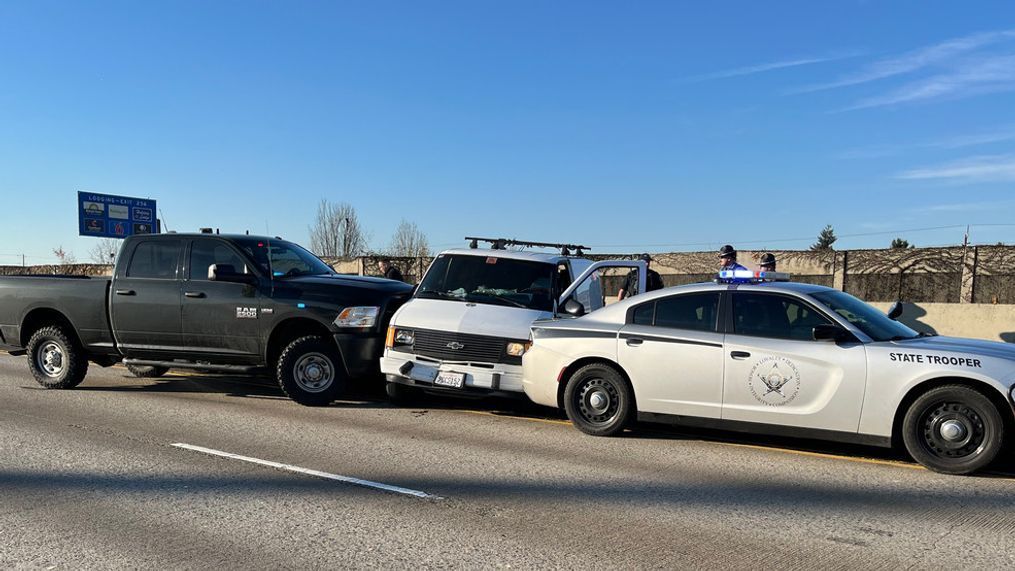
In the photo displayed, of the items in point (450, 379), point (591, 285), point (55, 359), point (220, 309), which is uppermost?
point (591, 285)

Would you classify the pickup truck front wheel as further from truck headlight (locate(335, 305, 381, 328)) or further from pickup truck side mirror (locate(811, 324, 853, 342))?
pickup truck side mirror (locate(811, 324, 853, 342))

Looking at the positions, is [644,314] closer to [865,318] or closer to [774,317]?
[774,317]

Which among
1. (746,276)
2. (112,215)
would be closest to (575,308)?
(746,276)

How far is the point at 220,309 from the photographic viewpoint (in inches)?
399

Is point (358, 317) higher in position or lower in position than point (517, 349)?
higher

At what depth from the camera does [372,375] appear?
970 centimetres

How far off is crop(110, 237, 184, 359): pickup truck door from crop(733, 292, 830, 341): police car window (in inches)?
273

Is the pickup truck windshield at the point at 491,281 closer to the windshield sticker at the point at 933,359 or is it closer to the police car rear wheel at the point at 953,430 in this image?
the windshield sticker at the point at 933,359

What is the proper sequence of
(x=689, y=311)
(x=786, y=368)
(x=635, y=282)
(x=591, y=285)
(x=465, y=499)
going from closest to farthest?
(x=465, y=499) → (x=786, y=368) → (x=689, y=311) → (x=591, y=285) → (x=635, y=282)

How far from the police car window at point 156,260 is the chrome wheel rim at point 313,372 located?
2214 millimetres

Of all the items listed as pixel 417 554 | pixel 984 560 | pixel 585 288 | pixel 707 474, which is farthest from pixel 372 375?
pixel 984 560

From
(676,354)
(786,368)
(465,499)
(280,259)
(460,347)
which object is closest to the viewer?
(465,499)

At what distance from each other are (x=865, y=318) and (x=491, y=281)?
14.3 feet

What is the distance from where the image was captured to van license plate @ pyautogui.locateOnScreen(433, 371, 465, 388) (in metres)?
8.85
